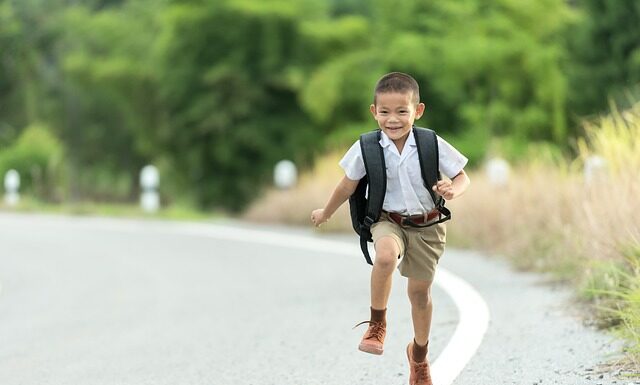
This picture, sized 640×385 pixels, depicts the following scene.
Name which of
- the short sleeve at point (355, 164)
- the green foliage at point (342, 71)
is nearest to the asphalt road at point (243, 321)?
the short sleeve at point (355, 164)

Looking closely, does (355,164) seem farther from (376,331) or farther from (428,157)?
(376,331)

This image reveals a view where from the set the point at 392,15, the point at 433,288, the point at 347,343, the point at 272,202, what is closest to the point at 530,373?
the point at 347,343

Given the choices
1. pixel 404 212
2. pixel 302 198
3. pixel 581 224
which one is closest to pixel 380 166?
pixel 404 212

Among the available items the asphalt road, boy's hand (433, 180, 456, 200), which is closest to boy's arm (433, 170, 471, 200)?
boy's hand (433, 180, 456, 200)

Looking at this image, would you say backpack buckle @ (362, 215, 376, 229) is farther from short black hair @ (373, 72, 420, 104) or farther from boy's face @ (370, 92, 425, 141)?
short black hair @ (373, 72, 420, 104)

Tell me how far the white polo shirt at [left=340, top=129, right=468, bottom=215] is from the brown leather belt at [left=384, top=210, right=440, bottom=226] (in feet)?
0.07

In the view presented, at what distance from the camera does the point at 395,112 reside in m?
5.37

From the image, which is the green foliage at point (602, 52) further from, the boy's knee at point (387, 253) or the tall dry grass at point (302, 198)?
the boy's knee at point (387, 253)

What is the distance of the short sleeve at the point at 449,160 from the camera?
551 cm

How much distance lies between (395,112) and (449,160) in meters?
0.36

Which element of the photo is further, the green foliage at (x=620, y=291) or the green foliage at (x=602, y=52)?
the green foliage at (x=602, y=52)

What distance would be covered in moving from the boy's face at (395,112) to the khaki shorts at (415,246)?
419mm

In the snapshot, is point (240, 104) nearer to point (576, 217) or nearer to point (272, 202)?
point (272, 202)

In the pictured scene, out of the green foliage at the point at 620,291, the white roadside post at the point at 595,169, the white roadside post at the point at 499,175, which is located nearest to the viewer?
the green foliage at the point at 620,291
